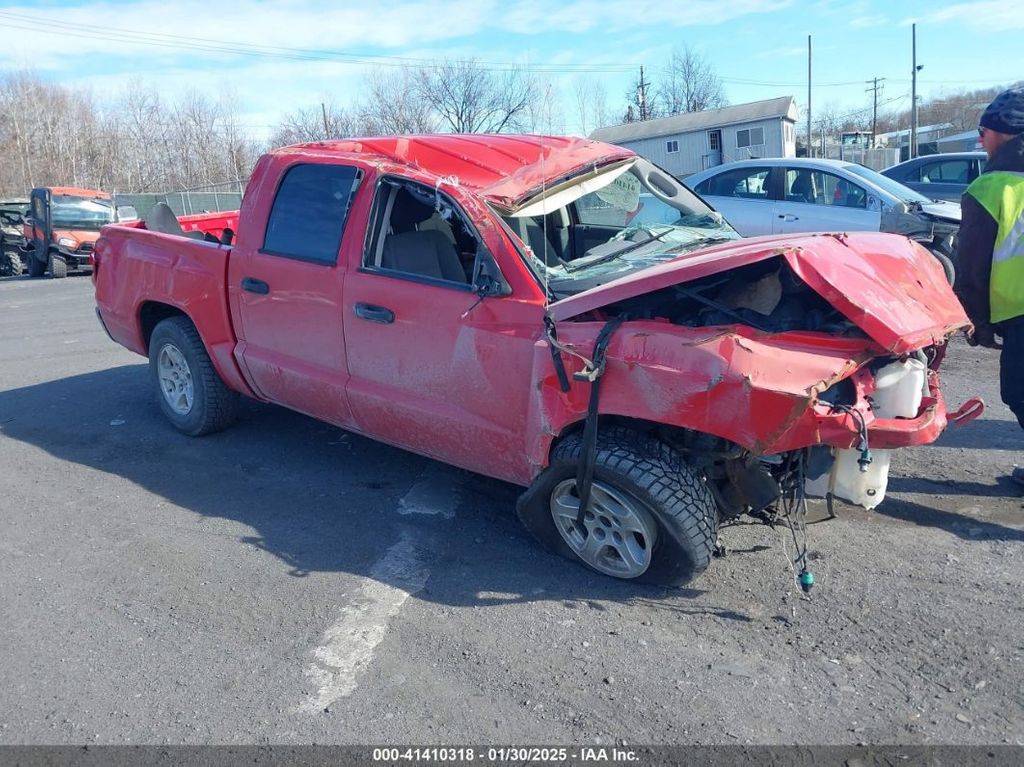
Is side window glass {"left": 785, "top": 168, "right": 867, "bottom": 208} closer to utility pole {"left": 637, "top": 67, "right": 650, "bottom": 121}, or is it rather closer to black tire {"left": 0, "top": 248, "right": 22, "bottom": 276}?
black tire {"left": 0, "top": 248, "right": 22, "bottom": 276}

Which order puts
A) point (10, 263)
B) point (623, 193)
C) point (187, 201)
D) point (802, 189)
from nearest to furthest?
point (623, 193) < point (802, 189) < point (10, 263) < point (187, 201)

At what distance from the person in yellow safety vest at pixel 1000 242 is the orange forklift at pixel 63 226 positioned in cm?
1990

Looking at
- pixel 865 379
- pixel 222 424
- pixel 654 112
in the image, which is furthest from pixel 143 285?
pixel 654 112

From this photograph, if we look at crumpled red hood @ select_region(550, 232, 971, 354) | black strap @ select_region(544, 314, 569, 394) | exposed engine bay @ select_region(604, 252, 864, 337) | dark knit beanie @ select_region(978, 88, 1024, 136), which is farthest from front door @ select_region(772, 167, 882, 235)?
black strap @ select_region(544, 314, 569, 394)

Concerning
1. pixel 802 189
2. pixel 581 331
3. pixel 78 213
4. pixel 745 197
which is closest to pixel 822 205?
pixel 802 189

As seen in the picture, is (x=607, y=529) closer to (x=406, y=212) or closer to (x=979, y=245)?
(x=406, y=212)

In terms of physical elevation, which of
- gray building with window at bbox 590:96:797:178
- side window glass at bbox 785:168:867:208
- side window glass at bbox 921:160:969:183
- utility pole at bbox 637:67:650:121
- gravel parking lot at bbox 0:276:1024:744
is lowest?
gravel parking lot at bbox 0:276:1024:744

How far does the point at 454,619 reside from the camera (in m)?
3.48

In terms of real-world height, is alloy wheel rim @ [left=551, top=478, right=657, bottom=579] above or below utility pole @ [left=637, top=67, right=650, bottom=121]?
below

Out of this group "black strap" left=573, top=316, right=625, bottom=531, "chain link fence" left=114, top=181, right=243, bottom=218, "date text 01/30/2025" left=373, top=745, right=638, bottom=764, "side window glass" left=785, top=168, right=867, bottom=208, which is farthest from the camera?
"chain link fence" left=114, top=181, right=243, bottom=218

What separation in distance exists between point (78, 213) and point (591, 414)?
2067cm

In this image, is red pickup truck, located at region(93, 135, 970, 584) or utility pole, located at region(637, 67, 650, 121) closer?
red pickup truck, located at region(93, 135, 970, 584)

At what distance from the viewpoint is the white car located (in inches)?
396

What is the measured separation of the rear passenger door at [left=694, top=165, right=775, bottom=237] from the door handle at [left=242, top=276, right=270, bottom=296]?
795 centimetres
